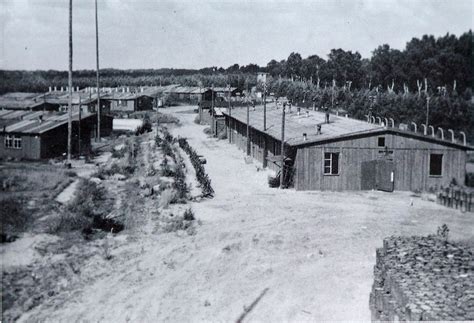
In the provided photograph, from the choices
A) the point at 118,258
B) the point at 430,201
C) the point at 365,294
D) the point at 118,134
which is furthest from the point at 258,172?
the point at 118,134

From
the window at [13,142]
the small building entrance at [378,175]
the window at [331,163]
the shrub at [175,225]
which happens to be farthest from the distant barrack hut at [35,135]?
the small building entrance at [378,175]

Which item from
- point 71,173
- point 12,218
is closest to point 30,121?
point 71,173

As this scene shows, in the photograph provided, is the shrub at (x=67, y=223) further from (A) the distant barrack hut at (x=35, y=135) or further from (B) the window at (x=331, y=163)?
(B) the window at (x=331, y=163)

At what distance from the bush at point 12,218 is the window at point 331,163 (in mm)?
15463

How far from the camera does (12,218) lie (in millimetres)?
18672

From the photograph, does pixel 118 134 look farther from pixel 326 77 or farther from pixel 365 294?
pixel 326 77

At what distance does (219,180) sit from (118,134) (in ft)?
88.2

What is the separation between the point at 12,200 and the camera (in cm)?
1838

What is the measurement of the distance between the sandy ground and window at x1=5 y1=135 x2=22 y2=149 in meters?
13.5

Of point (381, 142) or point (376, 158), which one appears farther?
point (376, 158)

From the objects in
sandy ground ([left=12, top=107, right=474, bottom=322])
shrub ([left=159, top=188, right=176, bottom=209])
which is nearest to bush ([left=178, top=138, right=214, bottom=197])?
sandy ground ([left=12, top=107, right=474, bottom=322])

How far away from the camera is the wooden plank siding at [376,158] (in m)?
27.5

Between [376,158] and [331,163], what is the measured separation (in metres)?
2.48

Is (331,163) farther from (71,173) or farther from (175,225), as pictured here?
(71,173)
